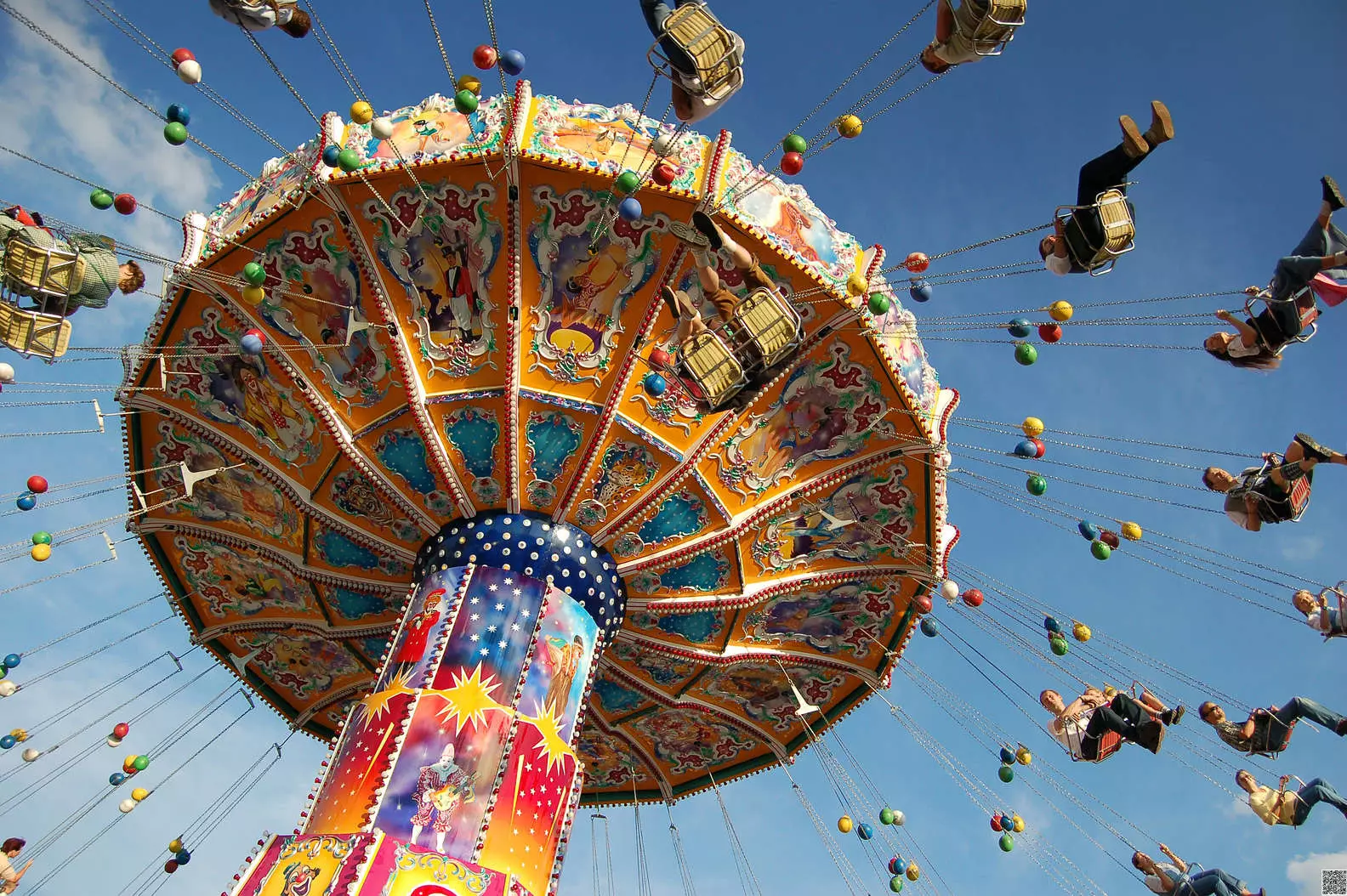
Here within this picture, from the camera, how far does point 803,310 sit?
11562 millimetres

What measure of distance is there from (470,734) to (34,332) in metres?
5.59

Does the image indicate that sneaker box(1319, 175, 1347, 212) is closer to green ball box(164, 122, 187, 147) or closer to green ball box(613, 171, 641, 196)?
green ball box(613, 171, 641, 196)

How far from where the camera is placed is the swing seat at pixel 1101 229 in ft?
31.9

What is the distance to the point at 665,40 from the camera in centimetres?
840

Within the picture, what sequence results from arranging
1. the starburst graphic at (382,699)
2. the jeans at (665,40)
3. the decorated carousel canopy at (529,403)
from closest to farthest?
the jeans at (665,40) < the starburst graphic at (382,699) < the decorated carousel canopy at (529,403)

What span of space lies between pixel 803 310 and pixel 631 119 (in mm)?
2844

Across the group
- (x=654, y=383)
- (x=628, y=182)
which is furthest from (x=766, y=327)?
(x=654, y=383)

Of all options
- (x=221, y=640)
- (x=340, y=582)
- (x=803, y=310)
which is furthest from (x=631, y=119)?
(x=221, y=640)

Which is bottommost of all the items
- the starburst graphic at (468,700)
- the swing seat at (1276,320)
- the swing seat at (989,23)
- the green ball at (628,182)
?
the starburst graphic at (468,700)

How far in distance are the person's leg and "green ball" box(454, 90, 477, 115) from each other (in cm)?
985

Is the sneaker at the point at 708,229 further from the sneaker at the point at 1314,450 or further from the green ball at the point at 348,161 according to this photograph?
the sneaker at the point at 1314,450

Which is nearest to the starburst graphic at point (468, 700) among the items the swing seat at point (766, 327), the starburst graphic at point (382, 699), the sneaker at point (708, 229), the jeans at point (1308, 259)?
the starburst graphic at point (382, 699)

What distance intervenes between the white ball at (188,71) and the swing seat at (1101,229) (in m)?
7.75

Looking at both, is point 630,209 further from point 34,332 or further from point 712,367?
point 34,332
